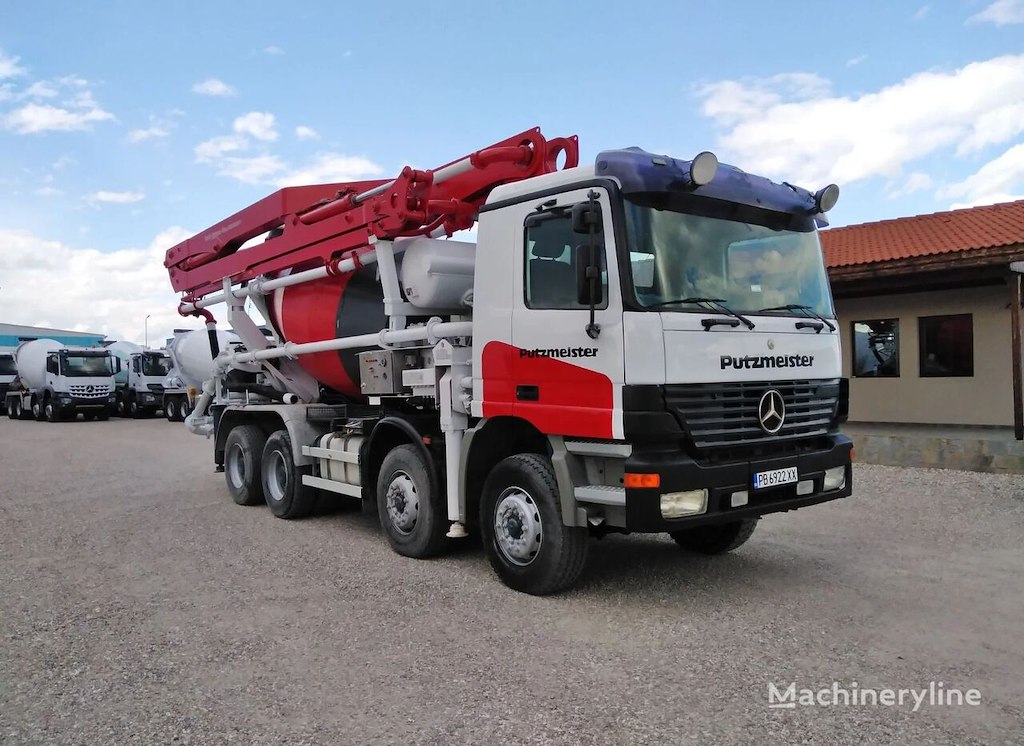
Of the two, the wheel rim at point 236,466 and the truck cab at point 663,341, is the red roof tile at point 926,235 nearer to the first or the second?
the truck cab at point 663,341

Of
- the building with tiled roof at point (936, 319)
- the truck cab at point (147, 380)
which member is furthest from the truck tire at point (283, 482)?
the truck cab at point (147, 380)

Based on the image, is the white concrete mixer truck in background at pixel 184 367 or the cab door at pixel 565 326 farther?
the white concrete mixer truck in background at pixel 184 367

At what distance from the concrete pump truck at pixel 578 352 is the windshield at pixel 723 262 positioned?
0.05 ft

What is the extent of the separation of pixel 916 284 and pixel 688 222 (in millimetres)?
9487

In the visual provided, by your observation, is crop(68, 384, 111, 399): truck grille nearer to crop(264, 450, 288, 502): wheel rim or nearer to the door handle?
crop(264, 450, 288, 502): wheel rim

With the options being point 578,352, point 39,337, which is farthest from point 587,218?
point 39,337

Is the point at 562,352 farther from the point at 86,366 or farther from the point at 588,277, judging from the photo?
the point at 86,366

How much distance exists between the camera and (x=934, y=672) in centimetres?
409

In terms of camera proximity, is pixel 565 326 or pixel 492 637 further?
pixel 565 326

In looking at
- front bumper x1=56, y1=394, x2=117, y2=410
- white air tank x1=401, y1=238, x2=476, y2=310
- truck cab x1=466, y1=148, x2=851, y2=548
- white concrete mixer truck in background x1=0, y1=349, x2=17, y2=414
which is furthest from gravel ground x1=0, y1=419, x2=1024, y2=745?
white concrete mixer truck in background x1=0, y1=349, x2=17, y2=414

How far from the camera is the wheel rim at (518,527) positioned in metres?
5.44

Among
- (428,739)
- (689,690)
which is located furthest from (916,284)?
(428,739)

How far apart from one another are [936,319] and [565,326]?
33.8 ft

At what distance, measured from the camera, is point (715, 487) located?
4.90 metres
